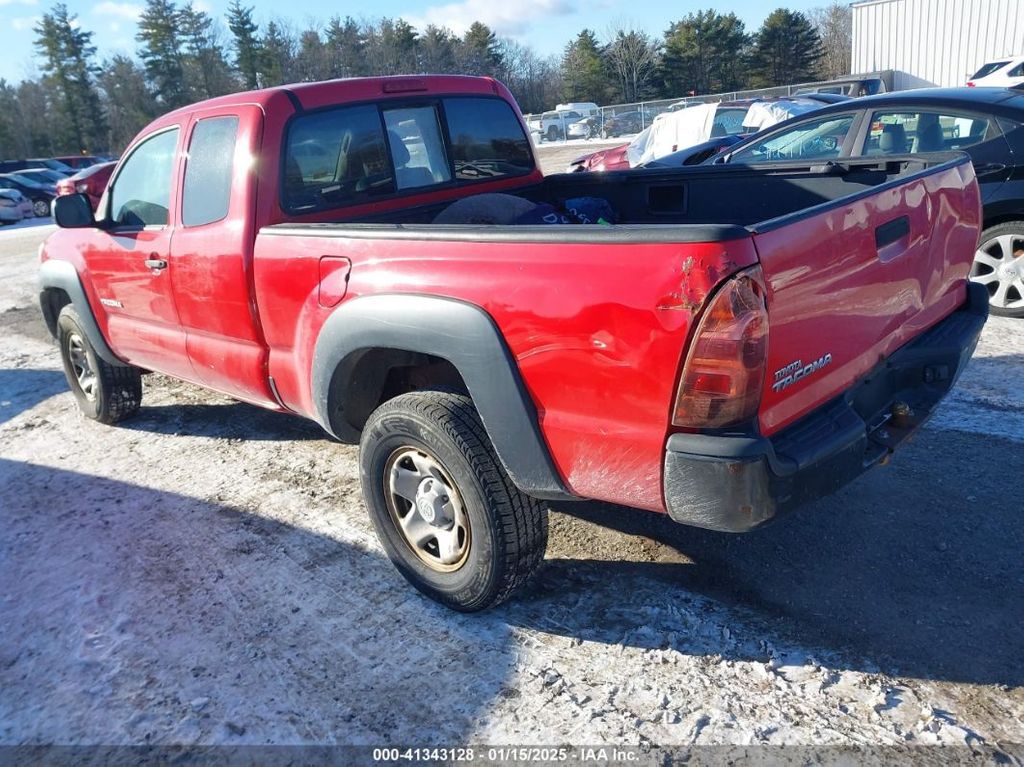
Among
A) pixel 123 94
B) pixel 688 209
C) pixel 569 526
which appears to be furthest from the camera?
pixel 123 94

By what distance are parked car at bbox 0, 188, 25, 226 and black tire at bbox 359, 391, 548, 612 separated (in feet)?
84.6

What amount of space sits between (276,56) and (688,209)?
67207 mm

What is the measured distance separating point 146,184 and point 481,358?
2.85 meters

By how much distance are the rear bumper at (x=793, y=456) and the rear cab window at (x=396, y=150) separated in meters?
2.30

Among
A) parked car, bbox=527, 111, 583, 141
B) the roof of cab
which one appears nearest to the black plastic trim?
the roof of cab

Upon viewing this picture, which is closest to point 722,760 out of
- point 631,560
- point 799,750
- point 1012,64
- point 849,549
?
point 799,750

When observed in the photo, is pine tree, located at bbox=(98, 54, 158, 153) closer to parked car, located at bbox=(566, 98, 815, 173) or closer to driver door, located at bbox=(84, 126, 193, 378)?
parked car, located at bbox=(566, 98, 815, 173)

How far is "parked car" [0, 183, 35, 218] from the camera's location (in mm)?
24219

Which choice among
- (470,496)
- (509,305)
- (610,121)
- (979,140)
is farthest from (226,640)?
(610,121)

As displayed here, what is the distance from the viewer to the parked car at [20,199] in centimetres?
2422

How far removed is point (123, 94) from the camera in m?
60.5

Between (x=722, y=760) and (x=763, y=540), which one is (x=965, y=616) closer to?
(x=763, y=540)

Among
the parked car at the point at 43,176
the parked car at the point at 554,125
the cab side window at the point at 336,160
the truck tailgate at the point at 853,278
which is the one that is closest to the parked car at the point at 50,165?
the parked car at the point at 43,176

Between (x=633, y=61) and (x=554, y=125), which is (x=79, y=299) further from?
(x=633, y=61)
